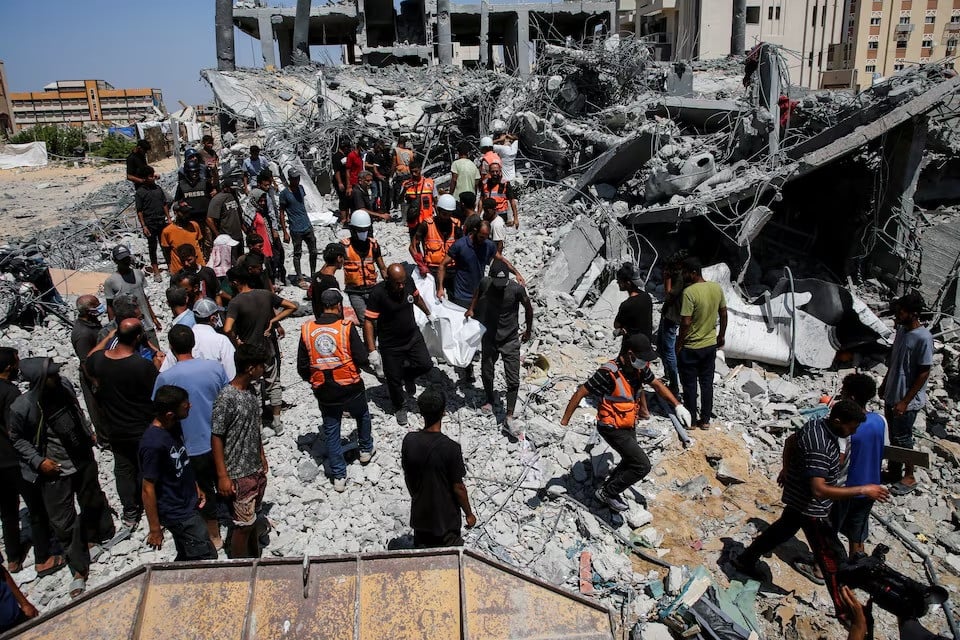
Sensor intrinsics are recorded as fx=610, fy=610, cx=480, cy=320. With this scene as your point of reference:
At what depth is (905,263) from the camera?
27.9 feet

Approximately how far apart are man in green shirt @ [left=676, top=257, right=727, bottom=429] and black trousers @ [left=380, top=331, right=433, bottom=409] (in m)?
2.32

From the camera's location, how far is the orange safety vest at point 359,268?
233 inches

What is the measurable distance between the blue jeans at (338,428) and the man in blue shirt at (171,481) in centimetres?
119

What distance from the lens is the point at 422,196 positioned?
7508 mm

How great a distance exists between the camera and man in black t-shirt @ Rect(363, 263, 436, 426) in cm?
517

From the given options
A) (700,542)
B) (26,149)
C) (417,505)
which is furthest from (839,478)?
(26,149)

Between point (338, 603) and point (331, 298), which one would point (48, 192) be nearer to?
point (331, 298)

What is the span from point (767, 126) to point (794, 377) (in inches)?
156

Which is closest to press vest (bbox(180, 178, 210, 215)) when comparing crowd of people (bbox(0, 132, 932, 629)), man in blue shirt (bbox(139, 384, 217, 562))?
crowd of people (bbox(0, 132, 932, 629))

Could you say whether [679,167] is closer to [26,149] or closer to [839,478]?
[839,478]

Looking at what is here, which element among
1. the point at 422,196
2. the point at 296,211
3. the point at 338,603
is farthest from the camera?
the point at 296,211

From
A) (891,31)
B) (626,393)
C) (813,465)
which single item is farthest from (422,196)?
(891,31)

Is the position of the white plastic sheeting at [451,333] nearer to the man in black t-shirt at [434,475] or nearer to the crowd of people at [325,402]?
the crowd of people at [325,402]

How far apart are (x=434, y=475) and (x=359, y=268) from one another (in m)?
3.01
